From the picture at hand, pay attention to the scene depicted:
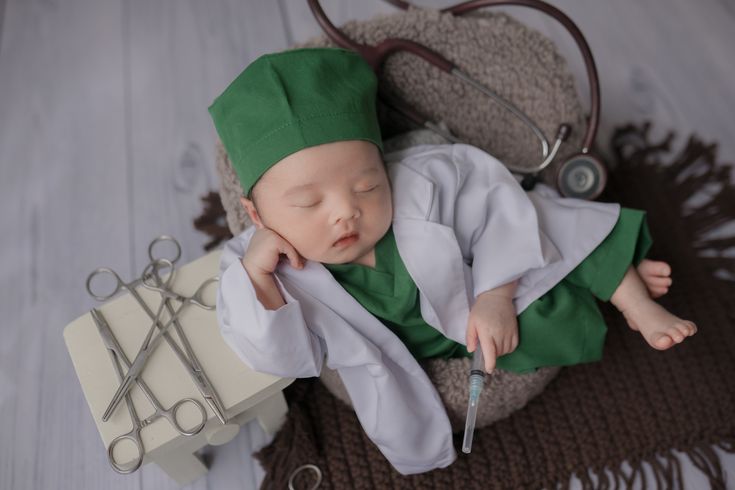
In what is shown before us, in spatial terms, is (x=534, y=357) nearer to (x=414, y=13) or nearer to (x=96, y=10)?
(x=414, y=13)

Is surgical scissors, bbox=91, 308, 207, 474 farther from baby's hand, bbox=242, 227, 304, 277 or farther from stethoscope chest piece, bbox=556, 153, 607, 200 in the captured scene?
stethoscope chest piece, bbox=556, 153, 607, 200

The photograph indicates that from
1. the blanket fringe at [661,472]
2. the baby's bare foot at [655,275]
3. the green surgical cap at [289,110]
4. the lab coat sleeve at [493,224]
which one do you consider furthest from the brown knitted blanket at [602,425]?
the green surgical cap at [289,110]

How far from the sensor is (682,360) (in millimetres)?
1233

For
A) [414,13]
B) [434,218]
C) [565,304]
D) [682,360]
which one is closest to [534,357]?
[565,304]

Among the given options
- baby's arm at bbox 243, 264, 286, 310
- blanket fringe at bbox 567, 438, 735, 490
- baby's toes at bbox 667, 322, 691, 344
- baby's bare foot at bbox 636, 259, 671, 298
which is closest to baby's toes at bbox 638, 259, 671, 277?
baby's bare foot at bbox 636, 259, 671, 298

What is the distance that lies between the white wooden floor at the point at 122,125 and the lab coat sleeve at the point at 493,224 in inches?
20.5

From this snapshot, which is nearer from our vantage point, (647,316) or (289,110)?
(289,110)

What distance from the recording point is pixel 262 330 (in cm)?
88

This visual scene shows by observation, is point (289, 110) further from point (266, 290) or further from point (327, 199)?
point (266, 290)

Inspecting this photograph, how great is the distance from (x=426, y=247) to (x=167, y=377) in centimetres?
42

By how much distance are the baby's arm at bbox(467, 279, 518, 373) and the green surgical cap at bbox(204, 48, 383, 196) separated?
295 mm

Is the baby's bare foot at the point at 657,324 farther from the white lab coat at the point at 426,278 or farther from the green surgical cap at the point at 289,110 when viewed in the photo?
the green surgical cap at the point at 289,110

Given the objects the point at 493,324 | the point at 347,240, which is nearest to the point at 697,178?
the point at 493,324

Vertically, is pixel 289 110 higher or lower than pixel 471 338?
higher
